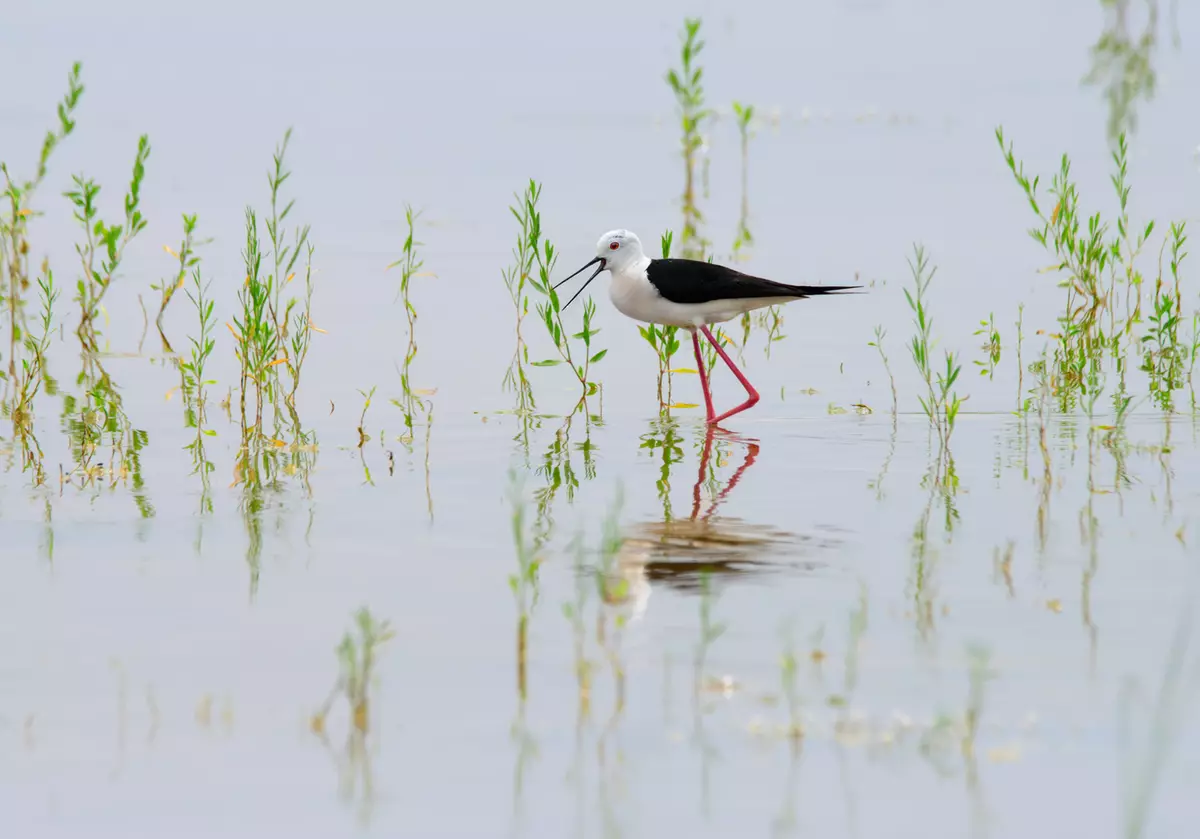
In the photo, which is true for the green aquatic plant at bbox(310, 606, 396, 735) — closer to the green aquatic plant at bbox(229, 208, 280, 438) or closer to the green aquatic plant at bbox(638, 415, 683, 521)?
the green aquatic plant at bbox(638, 415, 683, 521)

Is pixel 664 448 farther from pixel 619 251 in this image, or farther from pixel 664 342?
pixel 619 251

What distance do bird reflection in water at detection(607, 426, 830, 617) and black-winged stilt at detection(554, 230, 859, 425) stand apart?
212 centimetres

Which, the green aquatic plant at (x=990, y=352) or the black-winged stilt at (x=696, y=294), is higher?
the black-winged stilt at (x=696, y=294)

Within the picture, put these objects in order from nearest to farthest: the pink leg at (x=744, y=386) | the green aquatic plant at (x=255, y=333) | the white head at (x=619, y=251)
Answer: the green aquatic plant at (x=255, y=333)
the pink leg at (x=744, y=386)
the white head at (x=619, y=251)

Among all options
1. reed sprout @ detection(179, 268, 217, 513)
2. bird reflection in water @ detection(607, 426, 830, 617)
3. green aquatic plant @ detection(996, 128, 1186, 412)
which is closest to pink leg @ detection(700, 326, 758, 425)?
green aquatic plant @ detection(996, 128, 1186, 412)

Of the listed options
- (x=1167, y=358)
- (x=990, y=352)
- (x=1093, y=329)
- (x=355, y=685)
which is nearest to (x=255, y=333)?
(x=355, y=685)

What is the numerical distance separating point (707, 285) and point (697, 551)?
307 centimetres

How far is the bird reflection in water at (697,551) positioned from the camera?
5648 millimetres

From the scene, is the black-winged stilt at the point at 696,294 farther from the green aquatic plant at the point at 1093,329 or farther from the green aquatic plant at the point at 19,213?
the green aquatic plant at the point at 19,213

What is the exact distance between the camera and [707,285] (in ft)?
29.2

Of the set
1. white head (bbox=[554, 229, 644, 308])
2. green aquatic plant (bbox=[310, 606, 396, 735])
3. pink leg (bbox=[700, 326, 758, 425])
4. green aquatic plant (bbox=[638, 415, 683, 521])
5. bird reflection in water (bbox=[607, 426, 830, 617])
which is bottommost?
green aquatic plant (bbox=[310, 606, 396, 735])

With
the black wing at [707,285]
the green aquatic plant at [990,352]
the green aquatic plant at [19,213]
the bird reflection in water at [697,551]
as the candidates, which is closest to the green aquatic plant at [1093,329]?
the green aquatic plant at [990,352]

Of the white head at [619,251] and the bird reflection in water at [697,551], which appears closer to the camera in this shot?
the bird reflection in water at [697,551]

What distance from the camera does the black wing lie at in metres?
8.90
